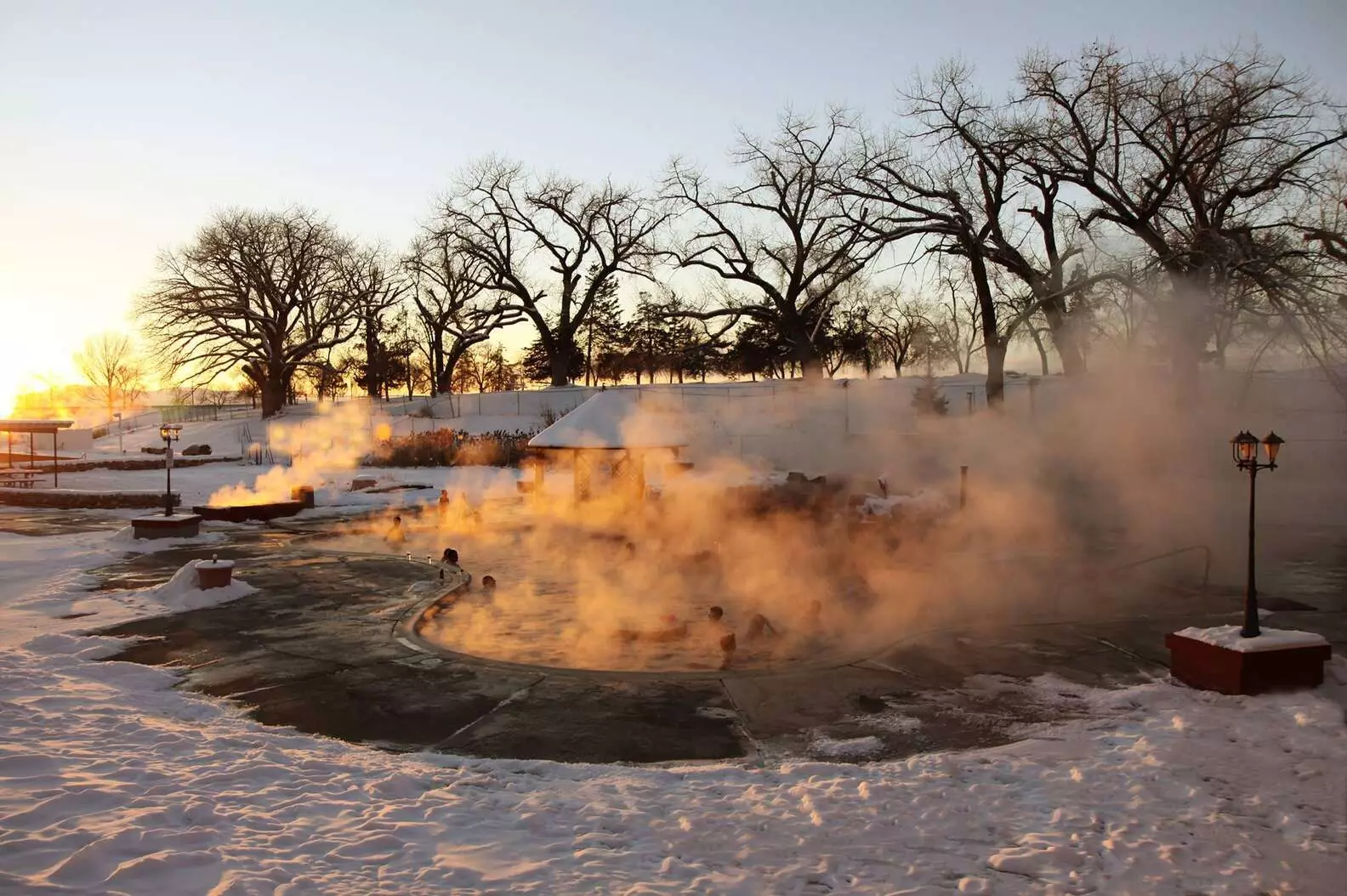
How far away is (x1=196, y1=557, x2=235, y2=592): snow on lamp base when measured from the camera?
12.2 metres

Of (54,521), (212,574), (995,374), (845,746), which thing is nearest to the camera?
(845,746)

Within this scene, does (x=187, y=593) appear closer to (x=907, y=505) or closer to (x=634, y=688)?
(x=634, y=688)

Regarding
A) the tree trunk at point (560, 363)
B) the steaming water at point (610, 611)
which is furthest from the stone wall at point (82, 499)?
the tree trunk at point (560, 363)

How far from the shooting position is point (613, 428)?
21797mm

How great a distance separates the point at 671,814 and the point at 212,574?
9586 millimetres

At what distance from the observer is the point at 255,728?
7039 mm

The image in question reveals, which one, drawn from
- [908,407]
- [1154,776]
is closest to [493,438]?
[908,407]

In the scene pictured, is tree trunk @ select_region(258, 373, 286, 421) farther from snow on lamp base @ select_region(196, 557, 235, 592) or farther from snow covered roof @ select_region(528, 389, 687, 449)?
snow on lamp base @ select_region(196, 557, 235, 592)

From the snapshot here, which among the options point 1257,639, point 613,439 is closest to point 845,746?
point 1257,639

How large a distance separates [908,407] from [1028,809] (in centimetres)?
3323

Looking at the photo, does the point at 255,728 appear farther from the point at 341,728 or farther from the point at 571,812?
the point at 571,812

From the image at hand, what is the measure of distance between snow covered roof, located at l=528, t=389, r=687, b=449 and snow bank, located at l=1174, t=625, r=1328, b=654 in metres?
13.9

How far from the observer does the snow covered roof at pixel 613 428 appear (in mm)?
21359

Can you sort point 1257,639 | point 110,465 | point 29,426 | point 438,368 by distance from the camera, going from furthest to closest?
1. point 438,368
2. point 110,465
3. point 29,426
4. point 1257,639
